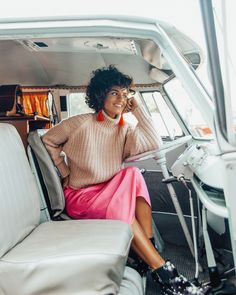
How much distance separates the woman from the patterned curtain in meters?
1.64

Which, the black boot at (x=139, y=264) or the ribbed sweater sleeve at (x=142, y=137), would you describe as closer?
the black boot at (x=139, y=264)

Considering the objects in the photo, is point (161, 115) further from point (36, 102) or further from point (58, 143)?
point (36, 102)

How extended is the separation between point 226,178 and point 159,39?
60 centimetres

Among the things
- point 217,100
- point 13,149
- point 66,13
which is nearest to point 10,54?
point 13,149

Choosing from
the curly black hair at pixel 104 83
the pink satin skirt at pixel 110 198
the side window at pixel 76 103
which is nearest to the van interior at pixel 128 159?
the pink satin skirt at pixel 110 198

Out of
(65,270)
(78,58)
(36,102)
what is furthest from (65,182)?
(36,102)

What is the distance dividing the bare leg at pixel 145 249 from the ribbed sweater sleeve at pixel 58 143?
63cm

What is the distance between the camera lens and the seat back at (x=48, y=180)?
1.94 m

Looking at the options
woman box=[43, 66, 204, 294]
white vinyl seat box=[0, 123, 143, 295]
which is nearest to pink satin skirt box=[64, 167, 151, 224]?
woman box=[43, 66, 204, 294]

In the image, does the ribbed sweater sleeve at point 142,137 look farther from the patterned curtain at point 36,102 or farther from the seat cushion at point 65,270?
the patterned curtain at point 36,102

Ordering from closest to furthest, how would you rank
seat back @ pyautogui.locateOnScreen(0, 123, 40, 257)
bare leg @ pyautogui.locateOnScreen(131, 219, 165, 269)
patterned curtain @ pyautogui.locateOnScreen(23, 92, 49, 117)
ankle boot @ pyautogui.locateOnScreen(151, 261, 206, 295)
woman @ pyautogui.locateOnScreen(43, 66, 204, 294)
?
seat back @ pyautogui.locateOnScreen(0, 123, 40, 257), ankle boot @ pyautogui.locateOnScreen(151, 261, 206, 295), bare leg @ pyautogui.locateOnScreen(131, 219, 165, 269), woman @ pyautogui.locateOnScreen(43, 66, 204, 294), patterned curtain @ pyautogui.locateOnScreen(23, 92, 49, 117)

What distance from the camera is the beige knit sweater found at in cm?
202

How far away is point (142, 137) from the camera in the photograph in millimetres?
2098

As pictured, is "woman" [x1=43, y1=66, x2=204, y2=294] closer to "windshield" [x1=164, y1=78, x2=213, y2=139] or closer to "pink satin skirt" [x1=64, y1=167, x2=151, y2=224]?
"pink satin skirt" [x1=64, y1=167, x2=151, y2=224]
